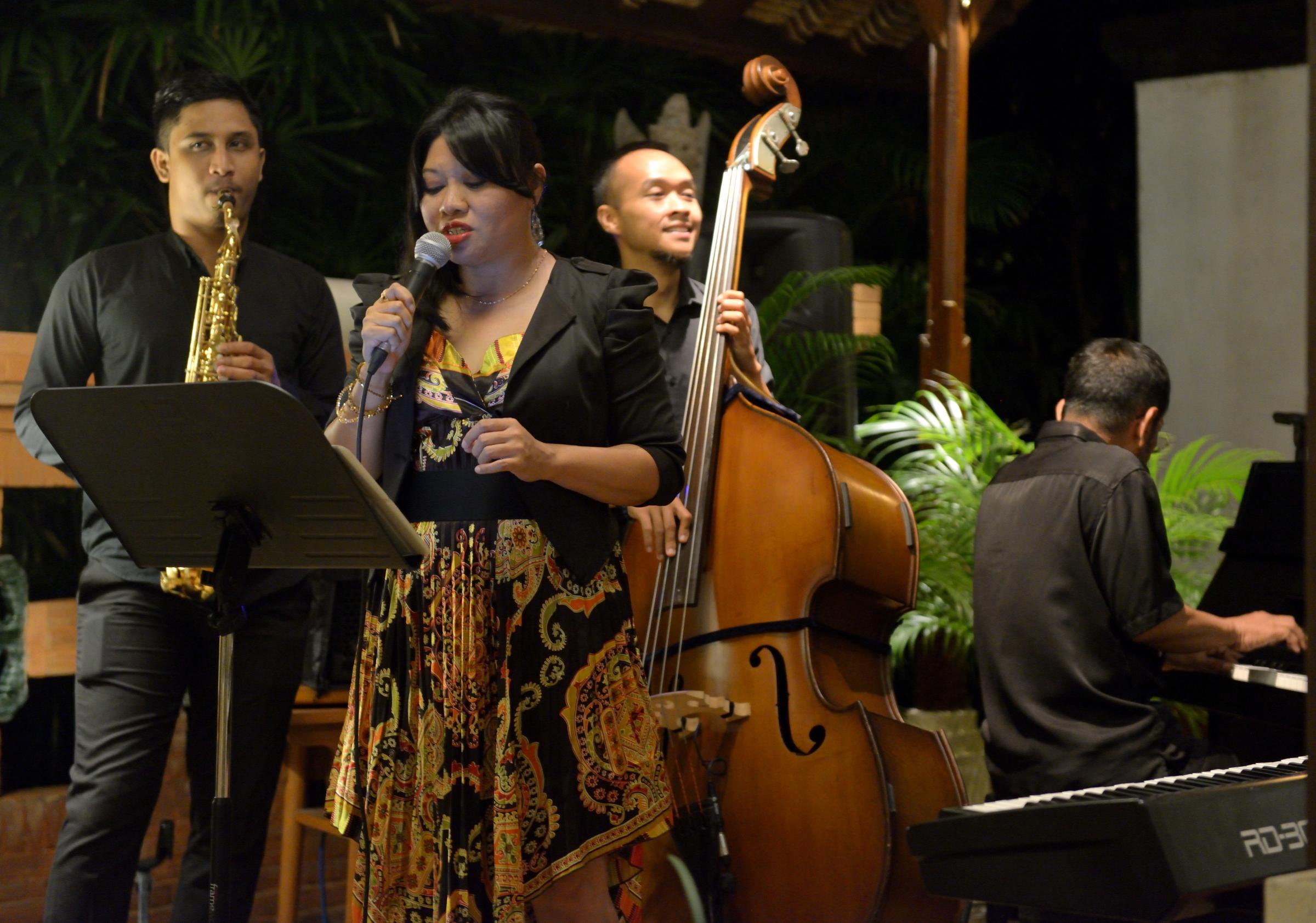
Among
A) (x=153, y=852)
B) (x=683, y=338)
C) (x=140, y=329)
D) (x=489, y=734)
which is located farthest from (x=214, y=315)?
(x=153, y=852)

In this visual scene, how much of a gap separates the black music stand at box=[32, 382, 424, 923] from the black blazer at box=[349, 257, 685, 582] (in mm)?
175

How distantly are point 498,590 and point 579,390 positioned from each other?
288 millimetres

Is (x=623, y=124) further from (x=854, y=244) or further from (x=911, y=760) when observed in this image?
(x=911, y=760)

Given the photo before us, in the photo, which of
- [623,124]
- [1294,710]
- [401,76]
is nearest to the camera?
[1294,710]

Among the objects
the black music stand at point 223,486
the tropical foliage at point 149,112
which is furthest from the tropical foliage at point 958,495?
the black music stand at point 223,486

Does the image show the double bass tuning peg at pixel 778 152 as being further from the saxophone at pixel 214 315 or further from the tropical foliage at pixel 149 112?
the tropical foliage at pixel 149 112

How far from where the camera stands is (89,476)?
5.81ft

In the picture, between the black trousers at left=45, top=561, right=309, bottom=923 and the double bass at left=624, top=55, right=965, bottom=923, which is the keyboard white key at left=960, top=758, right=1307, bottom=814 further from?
the black trousers at left=45, top=561, right=309, bottom=923

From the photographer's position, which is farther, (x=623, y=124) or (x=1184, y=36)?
(x=1184, y=36)

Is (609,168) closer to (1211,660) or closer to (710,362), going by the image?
(710,362)

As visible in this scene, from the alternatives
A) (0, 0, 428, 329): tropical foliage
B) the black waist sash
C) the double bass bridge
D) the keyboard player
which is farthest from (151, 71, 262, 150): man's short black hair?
the keyboard player

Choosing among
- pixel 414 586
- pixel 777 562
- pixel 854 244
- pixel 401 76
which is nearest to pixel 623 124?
pixel 401 76

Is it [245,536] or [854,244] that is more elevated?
[854,244]

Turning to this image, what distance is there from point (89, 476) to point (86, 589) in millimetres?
823
